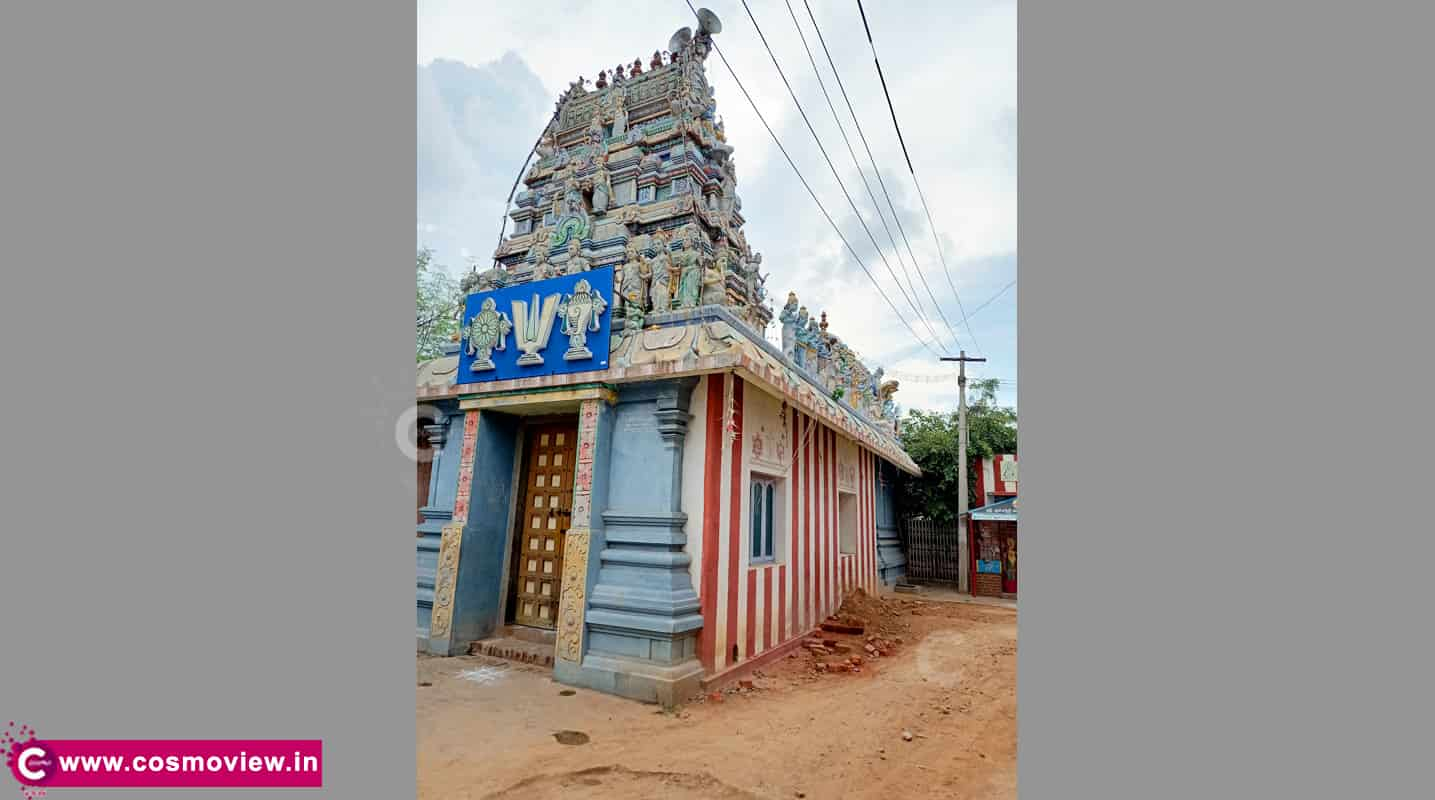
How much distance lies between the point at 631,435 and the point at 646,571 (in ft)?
4.21

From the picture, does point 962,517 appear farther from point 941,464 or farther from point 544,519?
point 544,519

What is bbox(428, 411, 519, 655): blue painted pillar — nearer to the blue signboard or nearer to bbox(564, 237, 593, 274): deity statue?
the blue signboard

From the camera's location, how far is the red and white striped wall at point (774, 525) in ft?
19.1

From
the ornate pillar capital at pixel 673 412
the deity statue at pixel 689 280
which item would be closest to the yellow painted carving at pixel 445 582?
the ornate pillar capital at pixel 673 412

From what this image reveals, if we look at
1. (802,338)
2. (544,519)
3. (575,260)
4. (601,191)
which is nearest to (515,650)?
(544,519)

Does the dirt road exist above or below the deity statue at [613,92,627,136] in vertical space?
below

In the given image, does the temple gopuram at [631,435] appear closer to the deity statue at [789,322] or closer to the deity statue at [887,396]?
the deity statue at [789,322]

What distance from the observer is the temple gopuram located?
5.68 m

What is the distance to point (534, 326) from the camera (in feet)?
21.6

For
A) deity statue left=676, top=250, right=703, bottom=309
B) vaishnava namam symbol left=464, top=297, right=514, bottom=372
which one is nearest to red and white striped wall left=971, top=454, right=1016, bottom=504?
deity statue left=676, top=250, right=703, bottom=309

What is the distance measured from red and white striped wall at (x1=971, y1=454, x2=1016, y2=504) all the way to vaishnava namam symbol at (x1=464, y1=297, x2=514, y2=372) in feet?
37.9

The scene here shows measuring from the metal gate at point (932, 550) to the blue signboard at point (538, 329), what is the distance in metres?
11.7

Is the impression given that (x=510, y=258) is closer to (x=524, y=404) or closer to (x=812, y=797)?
(x=524, y=404)

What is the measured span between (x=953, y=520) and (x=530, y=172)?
12128mm
